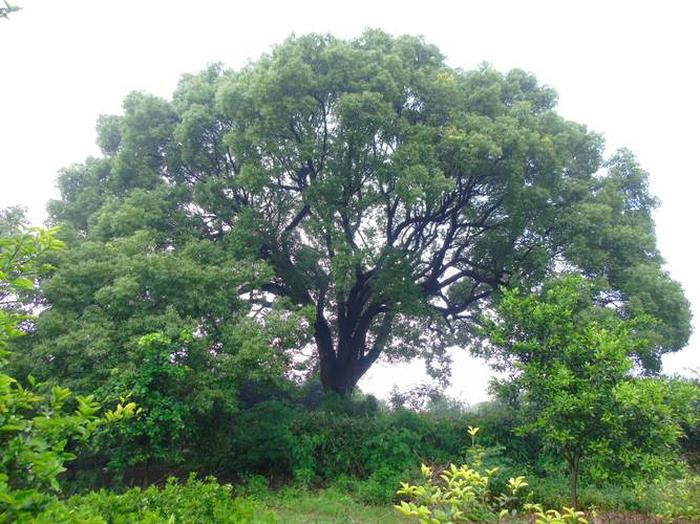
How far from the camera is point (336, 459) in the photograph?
10.8 metres

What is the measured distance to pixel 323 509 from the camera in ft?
27.7

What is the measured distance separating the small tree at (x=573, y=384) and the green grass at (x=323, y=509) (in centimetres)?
325

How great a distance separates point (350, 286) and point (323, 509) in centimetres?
645

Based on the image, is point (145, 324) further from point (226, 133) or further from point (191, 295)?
point (226, 133)

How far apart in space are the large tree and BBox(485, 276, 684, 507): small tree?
4.81 m

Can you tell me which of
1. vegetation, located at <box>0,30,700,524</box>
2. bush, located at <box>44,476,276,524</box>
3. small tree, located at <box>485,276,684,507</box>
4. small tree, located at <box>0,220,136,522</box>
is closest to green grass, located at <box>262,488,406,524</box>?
vegetation, located at <box>0,30,700,524</box>

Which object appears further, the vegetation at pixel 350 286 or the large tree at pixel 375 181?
the large tree at pixel 375 181

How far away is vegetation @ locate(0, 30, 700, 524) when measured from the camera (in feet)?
20.7

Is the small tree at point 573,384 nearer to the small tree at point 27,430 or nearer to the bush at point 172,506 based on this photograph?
the bush at point 172,506

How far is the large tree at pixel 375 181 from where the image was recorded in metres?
11.0

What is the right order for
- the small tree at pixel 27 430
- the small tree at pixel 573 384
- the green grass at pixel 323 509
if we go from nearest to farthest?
1. the small tree at pixel 27 430
2. the small tree at pixel 573 384
3. the green grass at pixel 323 509

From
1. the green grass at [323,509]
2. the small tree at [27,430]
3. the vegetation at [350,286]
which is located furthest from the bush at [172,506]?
the green grass at [323,509]

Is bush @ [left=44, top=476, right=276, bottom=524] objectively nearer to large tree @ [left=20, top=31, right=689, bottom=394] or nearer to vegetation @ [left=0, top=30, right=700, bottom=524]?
vegetation @ [left=0, top=30, right=700, bottom=524]

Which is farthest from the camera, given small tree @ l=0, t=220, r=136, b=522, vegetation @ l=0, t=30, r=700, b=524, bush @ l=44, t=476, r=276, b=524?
vegetation @ l=0, t=30, r=700, b=524
